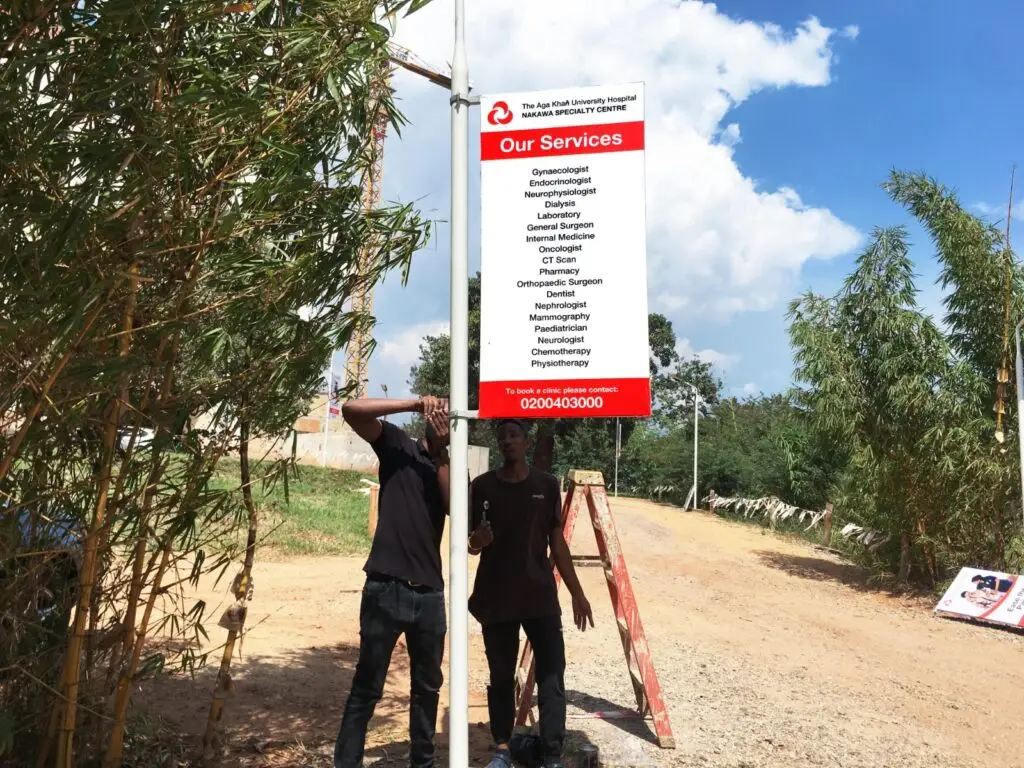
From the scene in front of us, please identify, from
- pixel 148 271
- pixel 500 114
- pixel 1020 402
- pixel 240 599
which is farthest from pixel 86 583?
pixel 1020 402

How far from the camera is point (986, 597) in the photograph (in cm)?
1116

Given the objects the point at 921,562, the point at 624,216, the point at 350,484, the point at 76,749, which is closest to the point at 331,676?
the point at 76,749

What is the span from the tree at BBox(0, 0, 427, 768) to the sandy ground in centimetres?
171

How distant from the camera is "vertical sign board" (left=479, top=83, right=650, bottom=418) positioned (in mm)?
2531

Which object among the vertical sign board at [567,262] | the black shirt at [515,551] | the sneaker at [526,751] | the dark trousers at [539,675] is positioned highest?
the vertical sign board at [567,262]

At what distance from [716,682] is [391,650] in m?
4.24

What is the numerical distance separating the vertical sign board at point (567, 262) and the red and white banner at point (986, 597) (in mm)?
10384

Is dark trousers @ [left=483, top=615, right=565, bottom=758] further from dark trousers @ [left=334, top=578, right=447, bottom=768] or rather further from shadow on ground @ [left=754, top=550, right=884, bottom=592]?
shadow on ground @ [left=754, top=550, right=884, bottom=592]

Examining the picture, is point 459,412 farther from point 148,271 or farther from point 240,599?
point 240,599

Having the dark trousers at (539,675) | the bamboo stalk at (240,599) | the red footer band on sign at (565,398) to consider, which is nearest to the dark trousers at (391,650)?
the dark trousers at (539,675)

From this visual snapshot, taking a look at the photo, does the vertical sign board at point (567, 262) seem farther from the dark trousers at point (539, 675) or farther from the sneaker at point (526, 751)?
the sneaker at point (526, 751)

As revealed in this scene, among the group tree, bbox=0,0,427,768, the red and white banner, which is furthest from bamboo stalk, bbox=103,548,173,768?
the red and white banner

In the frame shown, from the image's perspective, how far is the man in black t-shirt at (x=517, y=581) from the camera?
3.88 meters

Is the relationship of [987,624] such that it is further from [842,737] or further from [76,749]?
[76,749]
